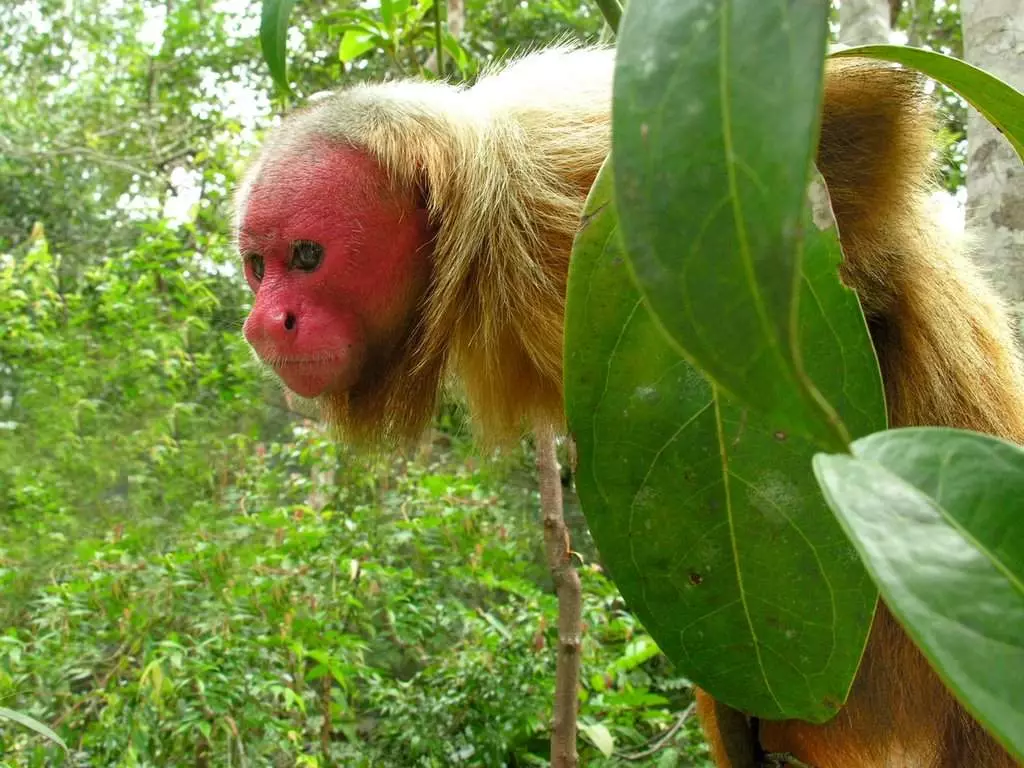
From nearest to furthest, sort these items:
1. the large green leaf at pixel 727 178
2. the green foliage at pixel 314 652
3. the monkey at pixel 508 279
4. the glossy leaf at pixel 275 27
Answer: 1. the large green leaf at pixel 727 178
2. the glossy leaf at pixel 275 27
3. the monkey at pixel 508 279
4. the green foliage at pixel 314 652

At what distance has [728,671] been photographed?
3.33 feet

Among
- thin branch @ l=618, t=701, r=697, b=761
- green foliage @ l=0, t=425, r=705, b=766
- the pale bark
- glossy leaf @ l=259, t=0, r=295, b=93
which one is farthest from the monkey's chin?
thin branch @ l=618, t=701, r=697, b=761

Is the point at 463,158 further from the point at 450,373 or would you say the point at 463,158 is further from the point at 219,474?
the point at 219,474

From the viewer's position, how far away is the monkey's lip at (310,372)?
7.32ft

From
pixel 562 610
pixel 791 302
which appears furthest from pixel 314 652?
pixel 791 302

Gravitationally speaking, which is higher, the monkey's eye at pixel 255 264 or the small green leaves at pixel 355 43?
the small green leaves at pixel 355 43

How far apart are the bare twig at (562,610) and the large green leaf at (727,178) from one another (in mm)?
2632

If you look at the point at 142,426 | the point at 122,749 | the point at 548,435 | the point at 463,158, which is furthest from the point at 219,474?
the point at 463,158

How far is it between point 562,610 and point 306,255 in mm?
1509

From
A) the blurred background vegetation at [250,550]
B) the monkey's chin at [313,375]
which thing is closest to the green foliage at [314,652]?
the blurred background vegetation at [250,550]

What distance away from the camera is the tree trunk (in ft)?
8.47

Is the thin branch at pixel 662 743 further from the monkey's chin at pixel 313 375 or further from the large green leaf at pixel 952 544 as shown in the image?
the large green leaf at pixel 952 544

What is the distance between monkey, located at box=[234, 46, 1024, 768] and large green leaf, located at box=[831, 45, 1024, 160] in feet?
2.90

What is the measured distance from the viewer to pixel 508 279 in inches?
83.7
